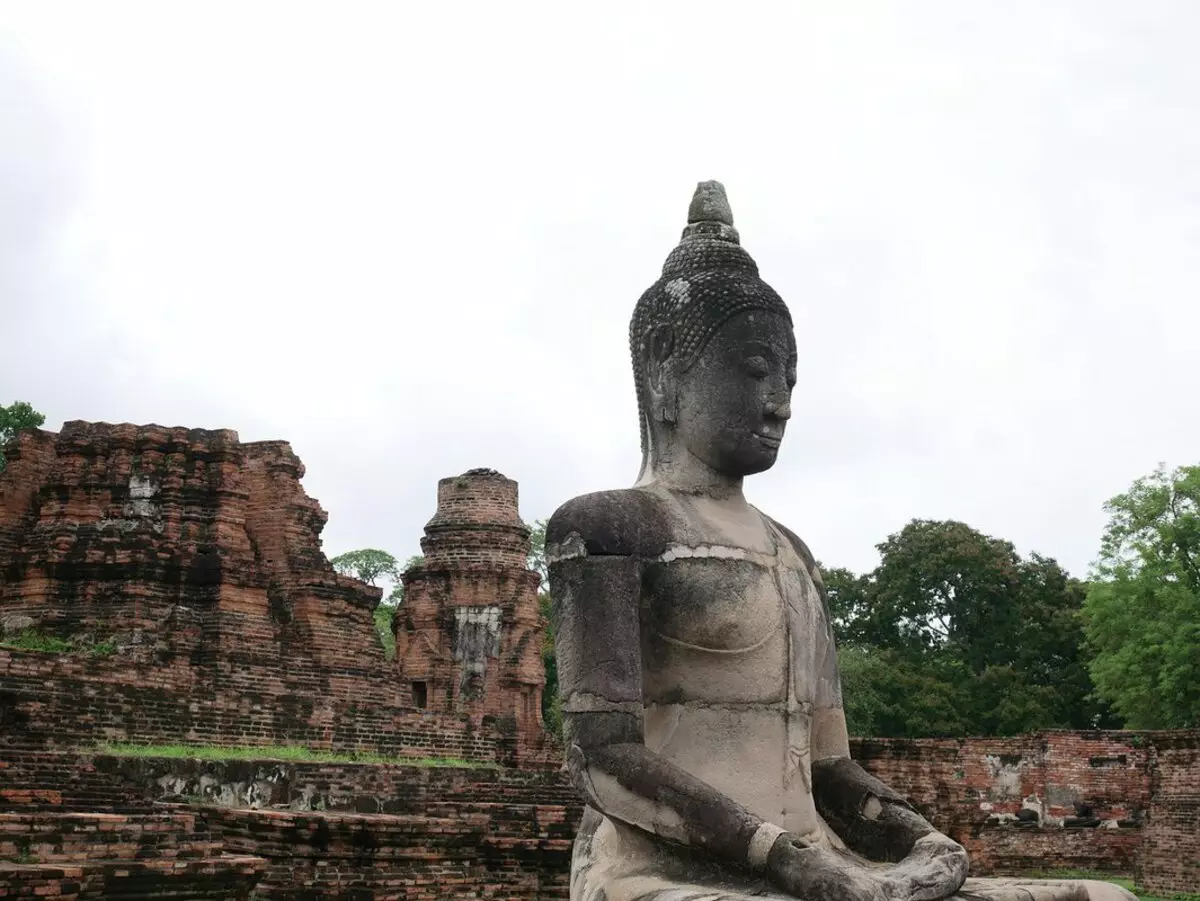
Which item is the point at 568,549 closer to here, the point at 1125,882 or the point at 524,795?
the point at 524,795

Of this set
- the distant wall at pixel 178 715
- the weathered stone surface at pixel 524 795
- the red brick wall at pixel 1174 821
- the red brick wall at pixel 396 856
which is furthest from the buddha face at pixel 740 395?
the red brick wall at pixel 1174 821

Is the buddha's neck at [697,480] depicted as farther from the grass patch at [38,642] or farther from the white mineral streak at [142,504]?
the white mineral streak at [142,504]

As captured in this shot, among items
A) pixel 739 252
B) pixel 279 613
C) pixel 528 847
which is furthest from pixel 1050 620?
pixel 739 252

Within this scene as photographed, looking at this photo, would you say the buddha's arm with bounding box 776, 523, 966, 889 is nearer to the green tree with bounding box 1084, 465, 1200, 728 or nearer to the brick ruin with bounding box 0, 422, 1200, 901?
the brick ruin with bounding box 0, 422, 1200, 901

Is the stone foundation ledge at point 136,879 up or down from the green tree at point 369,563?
down

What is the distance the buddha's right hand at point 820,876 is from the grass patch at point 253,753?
1180cm

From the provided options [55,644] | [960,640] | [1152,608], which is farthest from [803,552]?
[960,640]

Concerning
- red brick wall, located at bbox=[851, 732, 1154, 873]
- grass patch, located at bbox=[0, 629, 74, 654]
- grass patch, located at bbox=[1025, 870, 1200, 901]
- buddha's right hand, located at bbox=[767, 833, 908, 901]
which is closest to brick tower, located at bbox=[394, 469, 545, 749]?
grass patch, located at bbox=[0, 629, 74, 654]

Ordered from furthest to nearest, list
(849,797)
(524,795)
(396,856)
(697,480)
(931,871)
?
1. (524,795)
2. (396,856)
3. (697,480)
4. (849,797)
5. (931,871)

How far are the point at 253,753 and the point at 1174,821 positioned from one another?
11.7 metres

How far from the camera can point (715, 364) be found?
4133mm

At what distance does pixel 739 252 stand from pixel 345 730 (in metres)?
15.2

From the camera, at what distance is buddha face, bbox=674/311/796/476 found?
411cm

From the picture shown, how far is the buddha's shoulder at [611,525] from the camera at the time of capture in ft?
12.7
